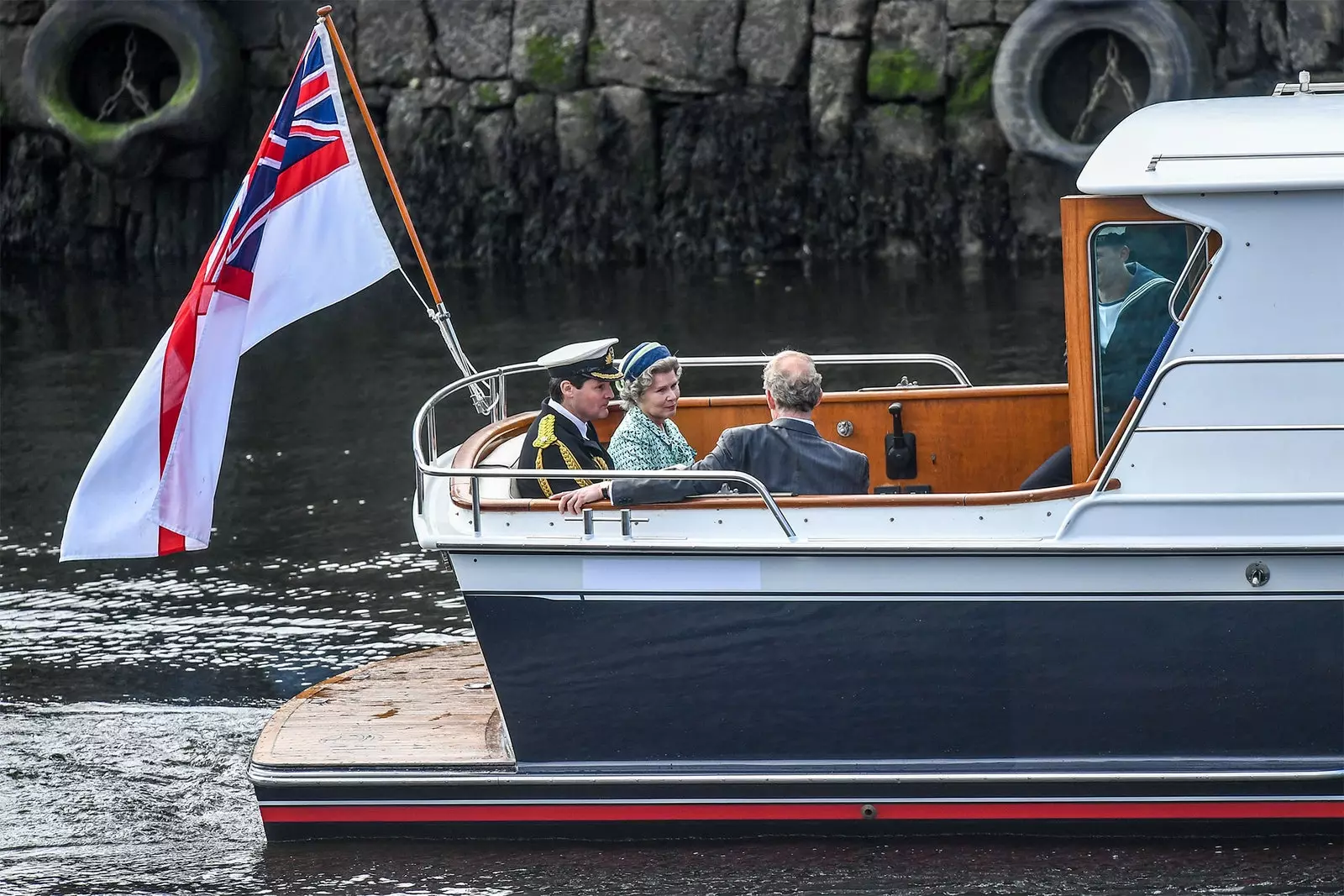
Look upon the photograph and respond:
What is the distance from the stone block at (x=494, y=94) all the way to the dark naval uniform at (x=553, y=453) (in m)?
13.9

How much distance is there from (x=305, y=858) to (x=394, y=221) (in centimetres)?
1541

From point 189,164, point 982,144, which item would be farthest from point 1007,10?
point 189,164

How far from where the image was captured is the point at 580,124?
765 inches

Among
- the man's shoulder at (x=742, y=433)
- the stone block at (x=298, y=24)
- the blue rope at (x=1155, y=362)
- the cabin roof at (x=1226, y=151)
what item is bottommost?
the man's shoulder at (x=742, y=433)

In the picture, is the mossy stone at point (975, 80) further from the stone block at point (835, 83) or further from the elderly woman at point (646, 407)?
the elderly woman at point (646, 407)

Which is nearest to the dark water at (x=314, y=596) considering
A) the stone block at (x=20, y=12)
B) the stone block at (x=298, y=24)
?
the stone block at (x=298, y=24)

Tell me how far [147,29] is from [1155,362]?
1672 centimetres

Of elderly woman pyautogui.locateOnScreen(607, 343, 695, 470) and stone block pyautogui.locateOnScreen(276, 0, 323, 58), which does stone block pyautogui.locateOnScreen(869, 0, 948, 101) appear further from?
elderly woman pyautogui.locateOnScreen(607, 343, 695, 470)

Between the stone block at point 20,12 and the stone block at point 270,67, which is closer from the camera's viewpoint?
the stone block at point 270,67

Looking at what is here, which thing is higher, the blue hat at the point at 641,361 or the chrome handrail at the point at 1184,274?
the chrome handrail at the point at 1184,274

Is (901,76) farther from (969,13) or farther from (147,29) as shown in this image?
(147,29)

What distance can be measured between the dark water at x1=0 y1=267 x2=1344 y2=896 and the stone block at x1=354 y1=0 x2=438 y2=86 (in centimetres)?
260

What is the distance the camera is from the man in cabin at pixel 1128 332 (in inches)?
230

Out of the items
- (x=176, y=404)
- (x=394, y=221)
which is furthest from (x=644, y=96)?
(x=176, y=404)
